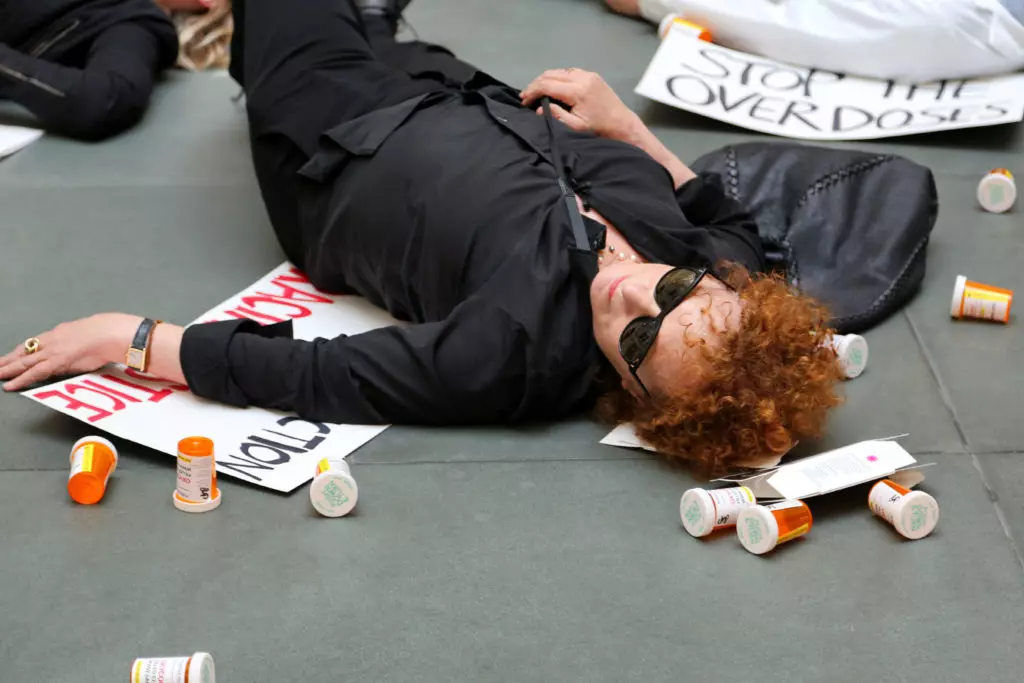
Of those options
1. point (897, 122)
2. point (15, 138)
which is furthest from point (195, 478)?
point (897, 122)

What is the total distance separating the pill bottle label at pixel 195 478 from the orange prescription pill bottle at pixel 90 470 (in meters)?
0.12

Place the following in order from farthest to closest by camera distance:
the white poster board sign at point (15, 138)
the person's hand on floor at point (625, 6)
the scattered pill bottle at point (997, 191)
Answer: the person's hand on floor at point (625, 6)
the white poster board sign at point (15, 138)
the scattered pill bottle at point (997, 191)

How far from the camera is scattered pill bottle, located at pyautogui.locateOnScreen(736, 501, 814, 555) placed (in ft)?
5.08

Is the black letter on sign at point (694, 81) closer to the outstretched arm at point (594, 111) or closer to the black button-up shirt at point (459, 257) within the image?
the outstretched arm at point (594, 111)

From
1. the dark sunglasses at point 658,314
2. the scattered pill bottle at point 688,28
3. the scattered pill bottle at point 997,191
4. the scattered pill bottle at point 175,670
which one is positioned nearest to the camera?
the scattered pill bottle at point 175,670

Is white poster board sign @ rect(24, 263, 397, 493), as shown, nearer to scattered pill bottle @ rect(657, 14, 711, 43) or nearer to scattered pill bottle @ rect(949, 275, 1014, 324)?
scattered pill bottle @ rect(949, 275, 1014, 324)

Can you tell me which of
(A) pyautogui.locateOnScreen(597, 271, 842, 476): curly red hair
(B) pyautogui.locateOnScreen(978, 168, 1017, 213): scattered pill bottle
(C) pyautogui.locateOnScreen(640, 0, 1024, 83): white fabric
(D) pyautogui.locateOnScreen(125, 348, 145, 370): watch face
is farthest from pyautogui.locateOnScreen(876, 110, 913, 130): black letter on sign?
(D) pyautogui.locateOnScreen(125, 348, 145, 370): watch face

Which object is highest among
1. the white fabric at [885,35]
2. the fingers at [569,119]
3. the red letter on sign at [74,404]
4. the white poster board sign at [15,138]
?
the fingers at [569,119]

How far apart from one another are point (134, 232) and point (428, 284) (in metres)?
0.86

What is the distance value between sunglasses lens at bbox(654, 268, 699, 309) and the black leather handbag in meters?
0.60

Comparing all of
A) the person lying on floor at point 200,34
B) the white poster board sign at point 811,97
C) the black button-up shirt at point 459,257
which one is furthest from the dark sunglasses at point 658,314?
the person lying on floor at point 200,34

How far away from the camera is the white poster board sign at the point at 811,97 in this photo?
9.69 feet

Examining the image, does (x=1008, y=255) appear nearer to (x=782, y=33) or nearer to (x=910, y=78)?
(x=910, y=78)

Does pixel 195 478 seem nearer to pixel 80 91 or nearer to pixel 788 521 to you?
pixel 788 521
